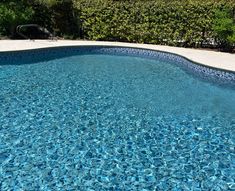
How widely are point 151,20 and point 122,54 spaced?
7.38ft

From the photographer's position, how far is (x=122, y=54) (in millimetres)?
15625

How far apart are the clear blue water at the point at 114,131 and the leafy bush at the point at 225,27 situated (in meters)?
3.02

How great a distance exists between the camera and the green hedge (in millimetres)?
16078

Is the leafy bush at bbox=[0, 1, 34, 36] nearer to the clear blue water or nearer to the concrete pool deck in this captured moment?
the concrete pool deck

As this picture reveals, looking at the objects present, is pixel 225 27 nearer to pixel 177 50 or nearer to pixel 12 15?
pixel 177 50

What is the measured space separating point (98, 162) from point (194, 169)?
1.67 m

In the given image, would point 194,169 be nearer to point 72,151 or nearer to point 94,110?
point 72,151

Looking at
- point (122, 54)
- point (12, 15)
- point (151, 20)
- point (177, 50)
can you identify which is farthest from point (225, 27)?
point (12, 15)

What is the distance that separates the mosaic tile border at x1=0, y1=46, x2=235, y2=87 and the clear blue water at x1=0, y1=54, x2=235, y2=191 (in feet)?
1.48

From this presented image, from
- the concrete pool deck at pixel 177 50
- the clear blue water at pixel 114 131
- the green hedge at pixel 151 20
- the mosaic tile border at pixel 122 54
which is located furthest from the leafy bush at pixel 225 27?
the clear blue water at pixel 114 131

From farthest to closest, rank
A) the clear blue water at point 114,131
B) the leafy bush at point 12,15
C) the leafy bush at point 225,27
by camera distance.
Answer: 1. the leafy bush at point 12,15
2. the leafy bush at point 225,27
3. the clear blue water at point 114,131

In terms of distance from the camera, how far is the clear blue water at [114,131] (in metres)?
6.33

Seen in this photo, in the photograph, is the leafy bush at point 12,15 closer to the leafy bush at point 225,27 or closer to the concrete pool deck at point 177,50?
the concrete pool deck at point 177,50

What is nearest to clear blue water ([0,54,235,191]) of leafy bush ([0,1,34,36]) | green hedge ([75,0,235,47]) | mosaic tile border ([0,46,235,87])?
mosaic tile border ([0,46,235,87])
